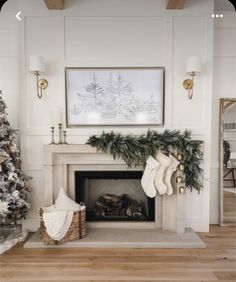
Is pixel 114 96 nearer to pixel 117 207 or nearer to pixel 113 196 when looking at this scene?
pixel 113 196

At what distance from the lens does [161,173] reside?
116 inches

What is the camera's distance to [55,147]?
304cm

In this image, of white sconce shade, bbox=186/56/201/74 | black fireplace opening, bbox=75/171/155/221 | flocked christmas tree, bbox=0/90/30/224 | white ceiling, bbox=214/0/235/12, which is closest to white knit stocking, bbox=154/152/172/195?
black fireplace opening, bbox=75/171/155/221

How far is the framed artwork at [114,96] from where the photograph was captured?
3.12 metres

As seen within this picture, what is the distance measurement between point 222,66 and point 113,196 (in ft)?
7.46

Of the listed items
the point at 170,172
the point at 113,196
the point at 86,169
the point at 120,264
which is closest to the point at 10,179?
the point at 86,169

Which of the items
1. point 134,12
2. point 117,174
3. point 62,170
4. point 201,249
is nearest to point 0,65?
point 62,170

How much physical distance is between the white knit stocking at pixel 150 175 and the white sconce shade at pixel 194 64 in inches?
43.5

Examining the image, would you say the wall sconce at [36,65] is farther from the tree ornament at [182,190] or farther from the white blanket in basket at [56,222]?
the tree ornament at [182,190]

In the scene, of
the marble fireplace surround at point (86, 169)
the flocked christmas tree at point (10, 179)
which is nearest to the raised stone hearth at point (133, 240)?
the marble fireplace surround at point (86, 169)

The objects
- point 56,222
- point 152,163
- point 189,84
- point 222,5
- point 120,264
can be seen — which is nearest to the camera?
point 120,264

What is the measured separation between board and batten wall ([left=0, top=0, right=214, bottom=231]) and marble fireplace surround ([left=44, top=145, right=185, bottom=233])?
0.65ft

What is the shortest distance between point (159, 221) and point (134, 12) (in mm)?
2565

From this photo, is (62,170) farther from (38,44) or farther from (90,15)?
(90,15)
